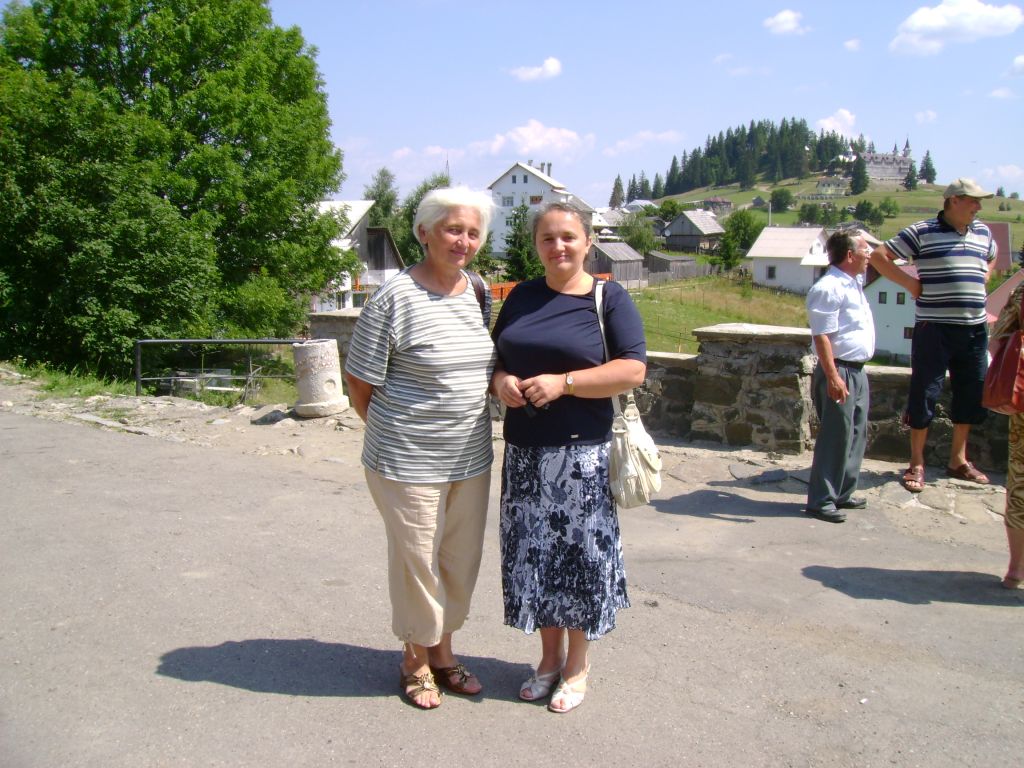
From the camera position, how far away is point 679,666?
3.37m

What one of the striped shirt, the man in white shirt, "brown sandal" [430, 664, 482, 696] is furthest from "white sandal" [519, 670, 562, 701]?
the man in white shirt

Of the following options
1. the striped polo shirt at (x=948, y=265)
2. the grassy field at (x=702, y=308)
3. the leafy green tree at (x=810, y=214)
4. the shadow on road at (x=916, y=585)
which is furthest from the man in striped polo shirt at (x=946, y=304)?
the leafy green tree at (x=810, y=214)

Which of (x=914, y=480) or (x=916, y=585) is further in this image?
(x=914, y=480)

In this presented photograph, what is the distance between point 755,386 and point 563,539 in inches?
163

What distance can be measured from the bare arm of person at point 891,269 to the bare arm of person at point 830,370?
0.77 metres

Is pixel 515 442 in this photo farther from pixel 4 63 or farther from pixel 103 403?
pixel 4 63

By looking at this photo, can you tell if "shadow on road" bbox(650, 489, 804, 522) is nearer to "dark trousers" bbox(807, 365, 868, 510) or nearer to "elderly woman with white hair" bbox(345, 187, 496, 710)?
"dark trousers" bbox(807, 365, 868, 510)

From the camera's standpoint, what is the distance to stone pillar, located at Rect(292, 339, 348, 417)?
8094 millimetres

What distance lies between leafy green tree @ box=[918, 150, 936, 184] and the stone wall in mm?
202278

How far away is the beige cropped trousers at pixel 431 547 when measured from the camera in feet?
9.69

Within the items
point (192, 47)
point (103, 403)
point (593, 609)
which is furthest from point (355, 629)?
point (192, 47)

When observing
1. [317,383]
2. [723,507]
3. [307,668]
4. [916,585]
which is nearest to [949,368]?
[723,507]

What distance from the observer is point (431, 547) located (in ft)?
9.82

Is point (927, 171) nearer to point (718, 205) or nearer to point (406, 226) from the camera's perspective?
point (718, 205)
